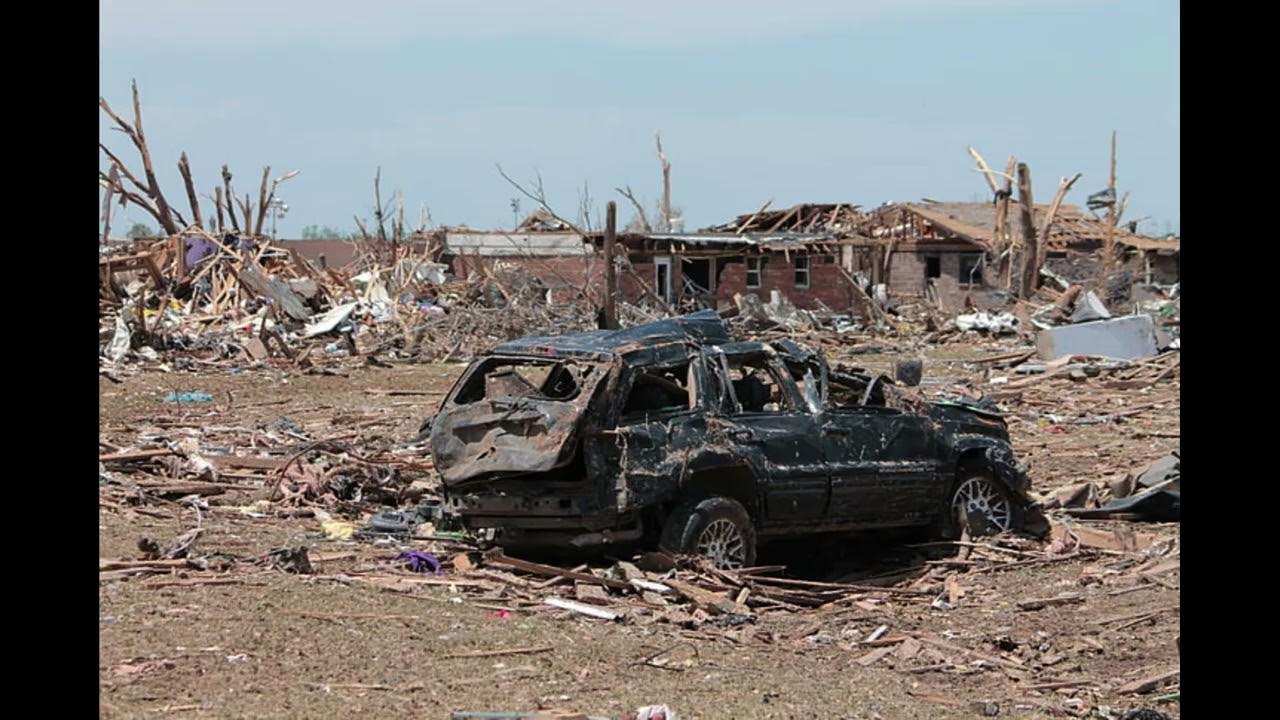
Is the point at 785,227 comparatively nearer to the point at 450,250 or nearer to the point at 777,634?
the point at 450,250

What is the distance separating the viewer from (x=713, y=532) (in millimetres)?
10562

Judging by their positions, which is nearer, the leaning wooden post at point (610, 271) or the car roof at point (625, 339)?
the car roof at point (625, 339)

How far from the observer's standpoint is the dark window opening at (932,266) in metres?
55.3

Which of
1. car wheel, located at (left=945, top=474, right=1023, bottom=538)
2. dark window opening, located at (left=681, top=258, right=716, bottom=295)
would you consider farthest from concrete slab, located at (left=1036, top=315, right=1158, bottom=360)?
dark window opening, located at (left=681, top=258, right=716, bottom=295)

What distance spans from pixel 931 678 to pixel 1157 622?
191cm

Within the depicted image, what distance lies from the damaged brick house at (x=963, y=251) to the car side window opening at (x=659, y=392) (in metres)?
41.8

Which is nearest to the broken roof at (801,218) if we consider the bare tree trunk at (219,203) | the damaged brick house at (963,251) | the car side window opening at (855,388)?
the damaged brick house at (963,251)

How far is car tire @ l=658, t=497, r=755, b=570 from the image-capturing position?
411 inches

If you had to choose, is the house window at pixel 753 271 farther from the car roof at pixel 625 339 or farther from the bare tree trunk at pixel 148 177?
the car roof at pixel 625 339

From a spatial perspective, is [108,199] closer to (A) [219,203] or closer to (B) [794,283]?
(A) [219,203]

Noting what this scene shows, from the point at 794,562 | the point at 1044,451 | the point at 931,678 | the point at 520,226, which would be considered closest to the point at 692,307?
the point at 520,226

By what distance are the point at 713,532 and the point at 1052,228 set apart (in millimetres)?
48431

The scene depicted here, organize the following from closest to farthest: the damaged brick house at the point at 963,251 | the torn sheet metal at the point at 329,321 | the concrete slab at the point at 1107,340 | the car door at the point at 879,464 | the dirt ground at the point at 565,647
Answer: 1. the dirt ground at the point at 565,647
2. the car door at the point at 879,464
3. the concrete slab at the point at 1107,340
4. the torn sheet metal at the point at 329,321
5. the damaged brick house at the point at 963,251
